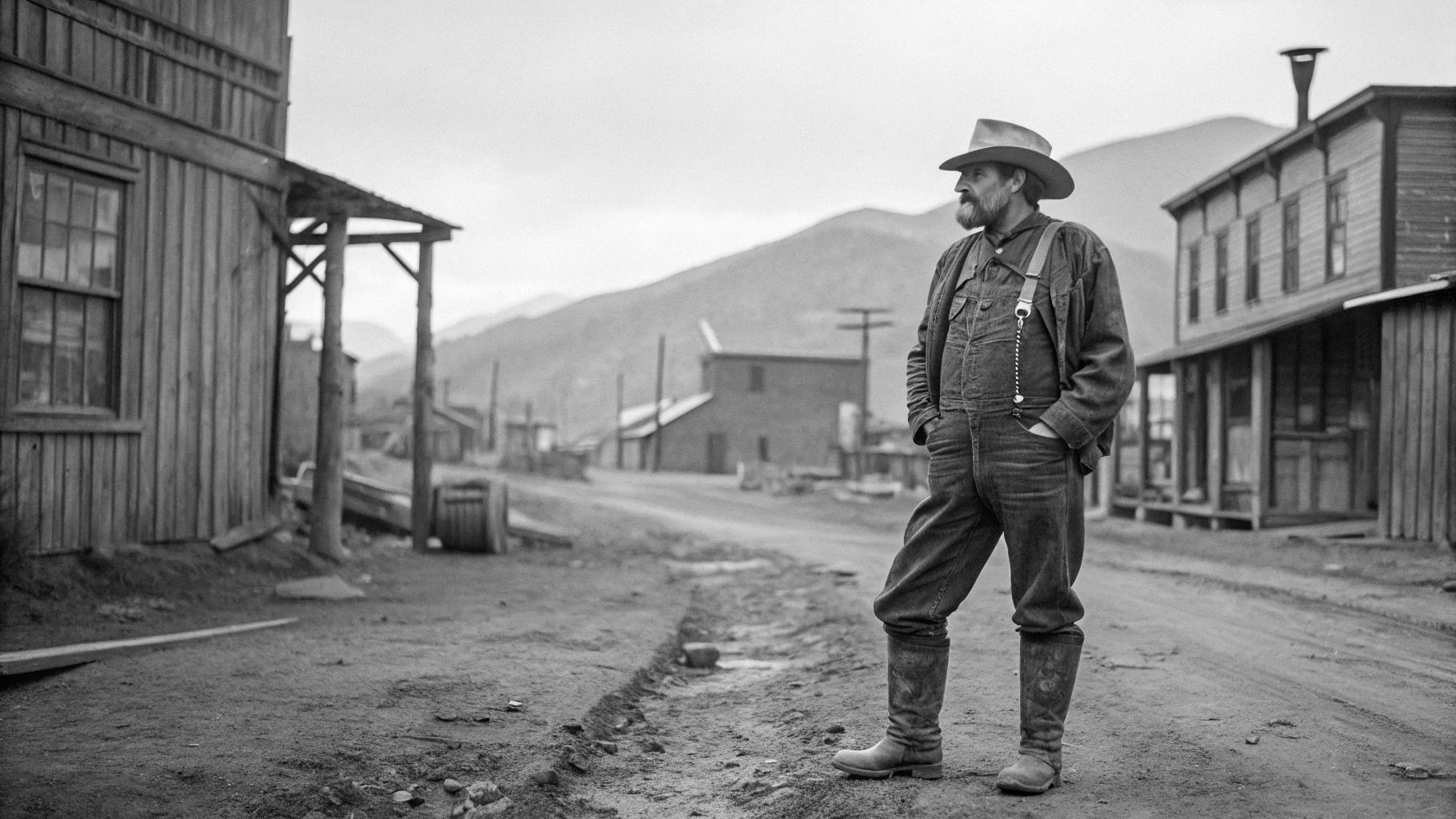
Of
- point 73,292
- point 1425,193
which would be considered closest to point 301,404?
point 73,292

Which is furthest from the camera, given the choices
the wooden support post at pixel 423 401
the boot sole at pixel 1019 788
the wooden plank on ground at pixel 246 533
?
the wooden support post at pixel 423 401

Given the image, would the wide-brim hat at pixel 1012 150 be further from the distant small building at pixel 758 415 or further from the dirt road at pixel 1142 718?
the distant small building at pixel 758 415

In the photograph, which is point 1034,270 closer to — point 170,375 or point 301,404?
point 170,375

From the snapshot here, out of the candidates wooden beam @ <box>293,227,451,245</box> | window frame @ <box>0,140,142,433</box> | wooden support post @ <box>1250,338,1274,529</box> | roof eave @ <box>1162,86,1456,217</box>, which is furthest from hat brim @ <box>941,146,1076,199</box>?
roof eave @ <box>1162,86,1456,217</box>

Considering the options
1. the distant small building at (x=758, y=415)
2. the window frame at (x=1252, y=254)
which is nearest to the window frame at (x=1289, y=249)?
the window frame at (x=1252, y=254)

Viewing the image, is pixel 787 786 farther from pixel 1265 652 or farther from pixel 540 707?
pixel 1265 652

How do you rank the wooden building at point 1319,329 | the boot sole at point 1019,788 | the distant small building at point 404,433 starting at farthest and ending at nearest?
1. the distant small building at point 404,433
2. the wooden building at point 1319,329
3. the boot sole at point 1019,788

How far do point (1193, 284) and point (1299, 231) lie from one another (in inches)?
197

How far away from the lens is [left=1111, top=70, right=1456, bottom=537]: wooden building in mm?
17109

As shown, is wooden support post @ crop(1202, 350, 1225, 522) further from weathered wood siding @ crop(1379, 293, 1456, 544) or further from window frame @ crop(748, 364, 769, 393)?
window frame @ crop(748, 364, 769, 393)

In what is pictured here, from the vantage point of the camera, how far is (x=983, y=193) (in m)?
4.18

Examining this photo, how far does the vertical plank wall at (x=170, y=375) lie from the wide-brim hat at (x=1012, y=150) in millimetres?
6657

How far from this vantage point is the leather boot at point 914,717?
415 centimetres

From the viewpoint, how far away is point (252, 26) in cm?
1036
